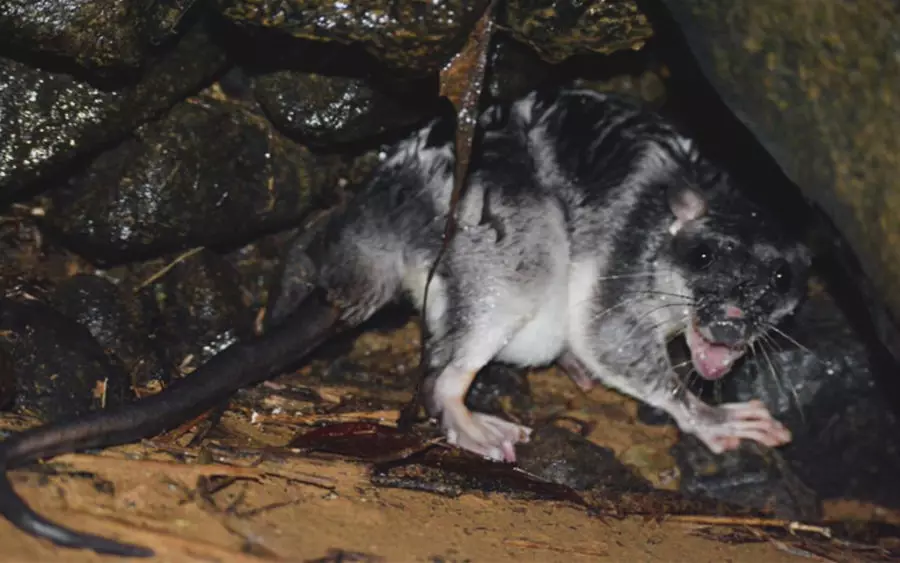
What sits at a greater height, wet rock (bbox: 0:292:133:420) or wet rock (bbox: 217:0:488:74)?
wet rock (bbox: 217:0:488:74)

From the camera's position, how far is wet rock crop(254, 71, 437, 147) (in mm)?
4469

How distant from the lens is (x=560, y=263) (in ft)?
15.4

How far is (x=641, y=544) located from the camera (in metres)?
3.71

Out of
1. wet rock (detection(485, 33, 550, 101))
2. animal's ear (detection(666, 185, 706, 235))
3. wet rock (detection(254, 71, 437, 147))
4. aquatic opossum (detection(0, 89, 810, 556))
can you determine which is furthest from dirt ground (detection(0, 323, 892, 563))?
wet rock (detection(485, 33, 550, 101))

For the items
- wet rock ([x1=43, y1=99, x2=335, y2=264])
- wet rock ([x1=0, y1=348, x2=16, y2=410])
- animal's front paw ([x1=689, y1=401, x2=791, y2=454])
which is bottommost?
animal's front paw ([x1=689, y1=401, x2=791, y2=454])

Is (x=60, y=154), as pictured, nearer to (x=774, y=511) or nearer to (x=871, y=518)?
(x=774, y=511)

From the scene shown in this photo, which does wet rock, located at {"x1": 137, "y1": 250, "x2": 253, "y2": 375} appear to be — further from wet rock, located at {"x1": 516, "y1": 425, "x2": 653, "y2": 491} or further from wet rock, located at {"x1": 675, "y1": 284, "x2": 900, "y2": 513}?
wet rock, located at {"x1": 675, "y1": 284, "x2": 900, "y2": 513}

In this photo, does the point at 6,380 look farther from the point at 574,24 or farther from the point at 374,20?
the point at 574,24

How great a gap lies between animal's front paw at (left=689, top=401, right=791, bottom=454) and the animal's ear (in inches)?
36.4

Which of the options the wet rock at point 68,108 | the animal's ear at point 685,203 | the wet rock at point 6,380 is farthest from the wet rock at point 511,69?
the wet rock at point 6,380

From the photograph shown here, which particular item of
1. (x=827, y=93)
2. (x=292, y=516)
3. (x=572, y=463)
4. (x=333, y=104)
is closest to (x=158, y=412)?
(x=292, y=516)

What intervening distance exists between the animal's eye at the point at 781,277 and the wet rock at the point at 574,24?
1.14m

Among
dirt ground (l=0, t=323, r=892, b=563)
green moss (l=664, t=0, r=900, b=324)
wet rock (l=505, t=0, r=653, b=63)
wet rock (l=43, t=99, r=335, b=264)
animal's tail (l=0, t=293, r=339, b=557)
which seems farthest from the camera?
wet rock (l=43, t=99, r=335, b=264)

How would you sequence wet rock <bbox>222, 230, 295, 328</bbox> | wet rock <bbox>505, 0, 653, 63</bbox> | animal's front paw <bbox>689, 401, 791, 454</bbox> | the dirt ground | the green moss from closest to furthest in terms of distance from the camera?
1. the dirt ground
2. the green moss
3. wet rock <bbox>505, 0, 653, 63</bbox>
4. animal's front paw <bbox>689, 401, 791, 454</bbox>
5. wet rock <bbox>222, 230, 295, 328</bbox>
